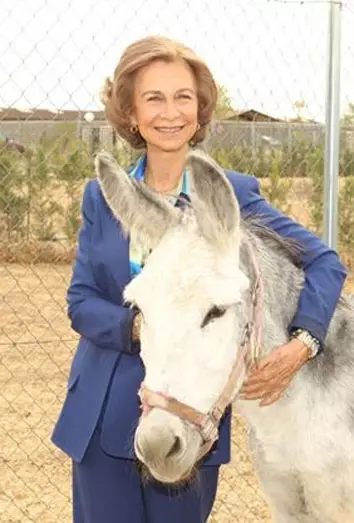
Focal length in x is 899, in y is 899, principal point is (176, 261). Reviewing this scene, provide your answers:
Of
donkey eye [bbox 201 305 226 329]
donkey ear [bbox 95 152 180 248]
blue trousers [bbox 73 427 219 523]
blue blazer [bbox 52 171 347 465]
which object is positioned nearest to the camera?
donkey eye [bbox 201 305 226 329]

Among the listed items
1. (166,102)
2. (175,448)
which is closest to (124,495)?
(175,448)

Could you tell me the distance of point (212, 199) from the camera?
2.09m

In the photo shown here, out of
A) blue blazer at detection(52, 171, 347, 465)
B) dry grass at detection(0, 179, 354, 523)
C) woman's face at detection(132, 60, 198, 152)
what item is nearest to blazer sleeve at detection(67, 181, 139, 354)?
blue blazer at detection(52, 171, 347, 465)

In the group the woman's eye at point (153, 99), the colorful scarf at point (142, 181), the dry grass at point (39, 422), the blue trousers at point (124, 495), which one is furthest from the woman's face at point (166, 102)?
the dry grass at point (39, 422)

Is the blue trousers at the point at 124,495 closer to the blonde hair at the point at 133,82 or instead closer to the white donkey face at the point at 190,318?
the white donkey face at the point at 190,318

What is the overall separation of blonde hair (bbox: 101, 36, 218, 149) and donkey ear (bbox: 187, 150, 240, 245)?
2.15ft

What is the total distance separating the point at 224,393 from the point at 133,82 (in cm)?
100

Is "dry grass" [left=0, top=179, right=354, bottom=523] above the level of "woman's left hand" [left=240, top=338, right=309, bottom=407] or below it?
below

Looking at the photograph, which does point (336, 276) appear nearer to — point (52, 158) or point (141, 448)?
point (141, 448)

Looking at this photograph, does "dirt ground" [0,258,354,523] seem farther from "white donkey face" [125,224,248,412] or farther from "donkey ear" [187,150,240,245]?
"donkey ear" [187,150,240,245]

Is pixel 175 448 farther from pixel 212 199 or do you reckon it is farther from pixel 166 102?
pixel 166 102

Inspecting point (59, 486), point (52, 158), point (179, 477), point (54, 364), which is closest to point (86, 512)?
point (179, 477)

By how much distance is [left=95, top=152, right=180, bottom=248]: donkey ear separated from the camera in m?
2.23

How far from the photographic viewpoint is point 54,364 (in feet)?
22.6
